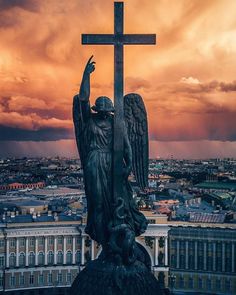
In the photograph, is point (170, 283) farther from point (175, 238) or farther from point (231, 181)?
point (231, 181)

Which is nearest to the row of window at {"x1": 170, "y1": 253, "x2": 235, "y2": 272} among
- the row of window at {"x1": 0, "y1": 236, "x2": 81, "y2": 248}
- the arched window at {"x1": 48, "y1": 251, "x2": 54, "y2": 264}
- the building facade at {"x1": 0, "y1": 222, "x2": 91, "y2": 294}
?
the building facade at {"x1": 0, "y1": 222, "x2": 91, "y2": 294}

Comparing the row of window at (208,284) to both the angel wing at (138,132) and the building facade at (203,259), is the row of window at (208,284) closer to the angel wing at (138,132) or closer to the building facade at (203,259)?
the building facade at (203,259)

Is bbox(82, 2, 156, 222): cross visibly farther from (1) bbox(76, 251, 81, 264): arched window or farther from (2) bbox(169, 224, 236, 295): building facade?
(2) bbox(169, 224, 236, 295): building facade

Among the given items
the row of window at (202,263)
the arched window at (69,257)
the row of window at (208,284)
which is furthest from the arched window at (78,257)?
the row of window at (208,284)

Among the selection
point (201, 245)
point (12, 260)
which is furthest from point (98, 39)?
point (201, 245)

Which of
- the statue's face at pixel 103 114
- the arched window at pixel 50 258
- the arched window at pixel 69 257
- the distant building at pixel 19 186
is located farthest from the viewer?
the distant building at pixel 19 186
